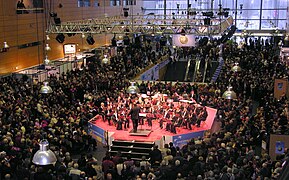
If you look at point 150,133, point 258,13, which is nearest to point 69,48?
point 150,133

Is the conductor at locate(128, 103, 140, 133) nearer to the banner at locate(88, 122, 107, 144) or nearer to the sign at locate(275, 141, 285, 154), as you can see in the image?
the banner at locate(88, 122, 107, 144)

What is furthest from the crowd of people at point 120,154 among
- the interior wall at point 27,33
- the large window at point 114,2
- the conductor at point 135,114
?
the large window at point 114,2

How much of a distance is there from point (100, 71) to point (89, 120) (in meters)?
7.30

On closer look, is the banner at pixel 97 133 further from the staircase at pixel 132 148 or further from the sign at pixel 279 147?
the sign at pixel 279 147

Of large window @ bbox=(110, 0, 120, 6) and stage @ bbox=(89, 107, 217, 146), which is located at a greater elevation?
large window @ bbox=(110, 0, 120, 6)

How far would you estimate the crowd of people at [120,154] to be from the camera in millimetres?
10023

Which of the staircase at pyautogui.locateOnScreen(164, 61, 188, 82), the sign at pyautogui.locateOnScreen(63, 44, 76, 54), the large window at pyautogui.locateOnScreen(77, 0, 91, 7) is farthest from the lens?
the large window at pyautogui.locateOnScreen(77, 0, 91, 7)

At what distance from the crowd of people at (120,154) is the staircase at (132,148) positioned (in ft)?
2.32

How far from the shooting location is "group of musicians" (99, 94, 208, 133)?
15555 millimetres

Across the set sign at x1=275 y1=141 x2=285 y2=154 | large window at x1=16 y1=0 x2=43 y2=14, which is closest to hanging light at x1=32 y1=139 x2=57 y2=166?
sign at x1=275 y1=141 x2=285 y2=154

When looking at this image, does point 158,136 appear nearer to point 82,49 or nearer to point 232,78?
point 232,78

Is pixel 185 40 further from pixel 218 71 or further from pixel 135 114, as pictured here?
pixel 218 71

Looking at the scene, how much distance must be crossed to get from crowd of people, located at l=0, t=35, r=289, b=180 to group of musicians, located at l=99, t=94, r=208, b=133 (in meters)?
0.76

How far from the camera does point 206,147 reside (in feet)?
38.4
